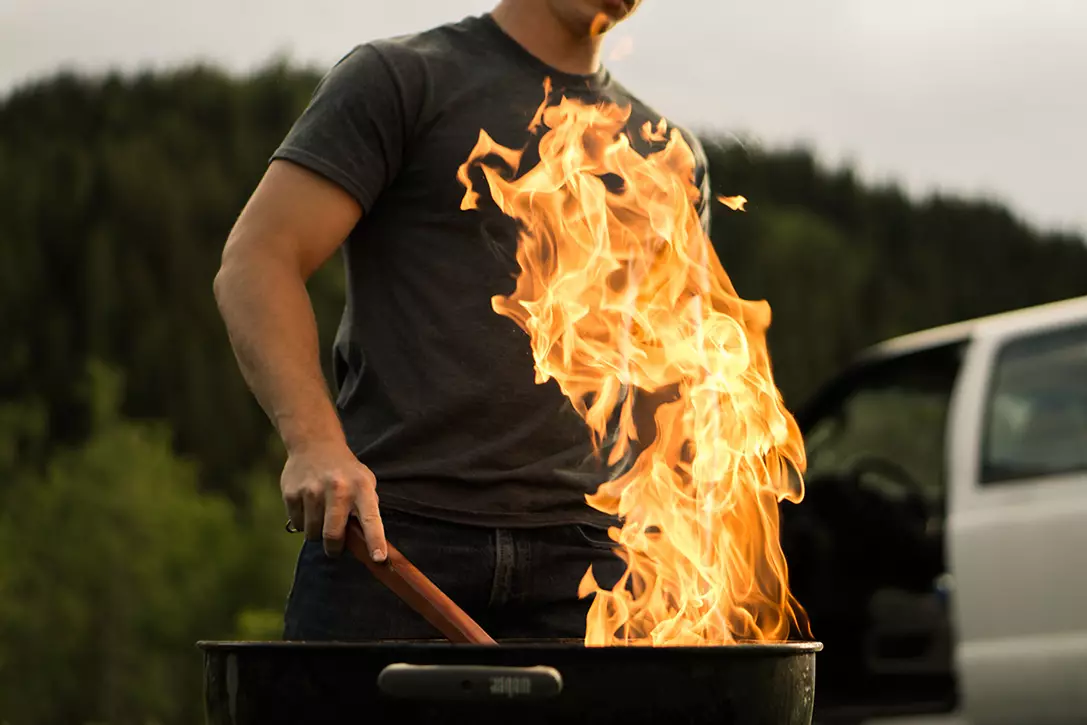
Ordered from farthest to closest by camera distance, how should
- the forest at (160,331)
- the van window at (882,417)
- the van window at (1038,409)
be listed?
the forest at (160,331) → the van window at (882,417) → the van window at (1038,409)

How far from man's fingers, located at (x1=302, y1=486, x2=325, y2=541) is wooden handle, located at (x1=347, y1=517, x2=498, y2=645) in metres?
0.04

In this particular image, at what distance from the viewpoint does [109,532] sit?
36.3m

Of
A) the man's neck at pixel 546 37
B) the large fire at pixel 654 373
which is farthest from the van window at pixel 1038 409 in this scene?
the man's neck at pixel 546 37

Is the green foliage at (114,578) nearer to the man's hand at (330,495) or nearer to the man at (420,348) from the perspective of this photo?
the man at (420,348)

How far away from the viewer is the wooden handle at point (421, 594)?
188 cm

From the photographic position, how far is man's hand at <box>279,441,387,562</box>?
6.38ft

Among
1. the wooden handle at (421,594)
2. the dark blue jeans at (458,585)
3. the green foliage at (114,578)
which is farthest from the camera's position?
the green foliage at (114,578)

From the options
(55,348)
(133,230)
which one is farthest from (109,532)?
(133,230)

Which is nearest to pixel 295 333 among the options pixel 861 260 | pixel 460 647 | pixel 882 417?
pixel 460 647

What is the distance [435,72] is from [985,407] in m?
3.50

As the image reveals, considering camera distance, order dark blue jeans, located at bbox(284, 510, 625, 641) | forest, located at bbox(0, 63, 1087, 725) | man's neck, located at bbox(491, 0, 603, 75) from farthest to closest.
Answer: forest, located at bbox(0, 63, 1087, 725) < man's neck, located at bbox(491, 0, 603, 75) < dark blue jeans, located at bbox(284, 510, 625, 641)

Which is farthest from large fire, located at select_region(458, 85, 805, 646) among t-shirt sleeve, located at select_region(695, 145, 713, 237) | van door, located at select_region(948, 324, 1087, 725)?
van door, located at select_region(948, 324, 1087, 725)

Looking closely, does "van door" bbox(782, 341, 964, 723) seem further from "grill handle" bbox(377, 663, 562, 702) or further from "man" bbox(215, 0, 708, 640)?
"grill handle" bbox(377, 663, 562, 702)

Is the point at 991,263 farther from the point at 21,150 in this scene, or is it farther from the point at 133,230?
the point at 21,150
